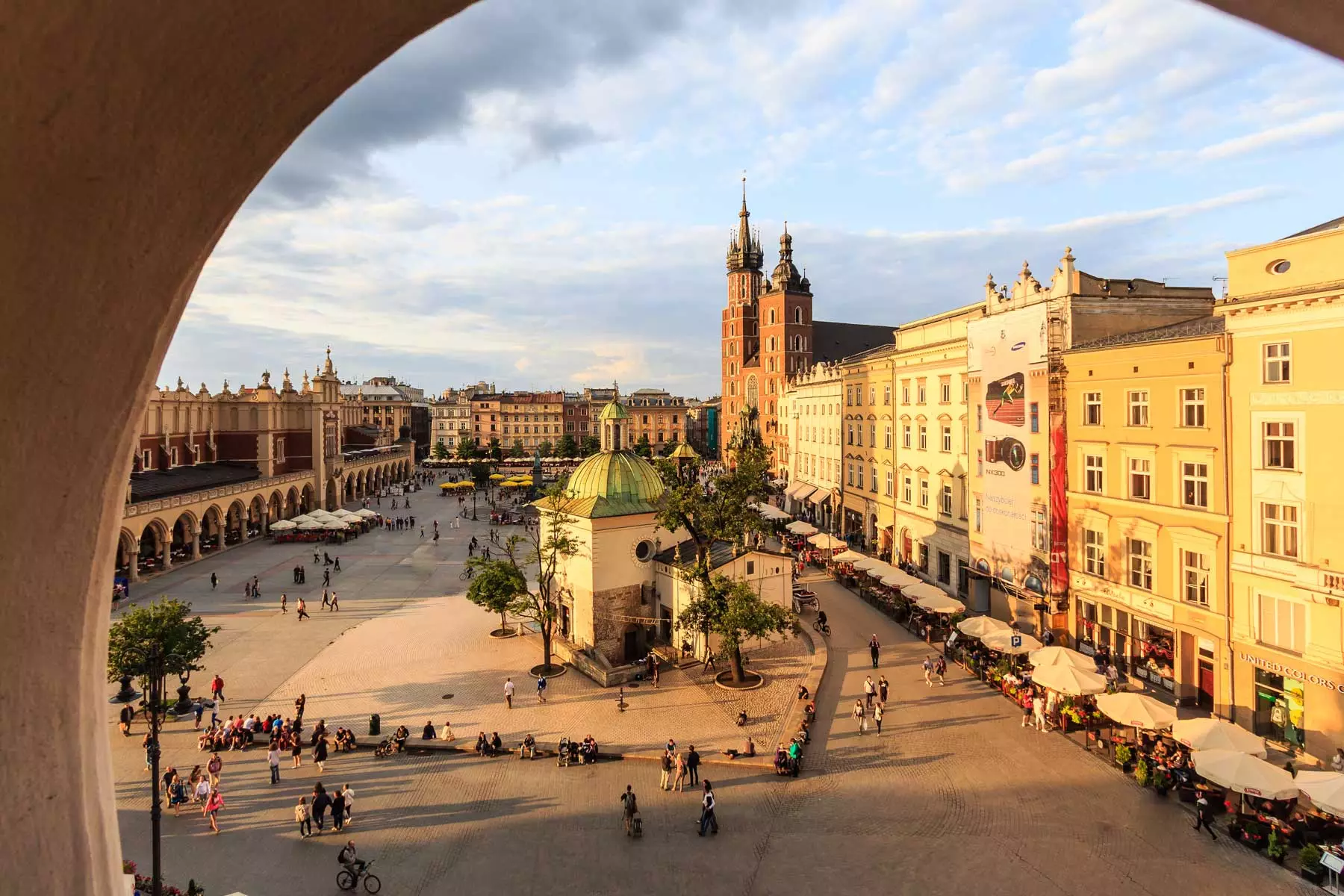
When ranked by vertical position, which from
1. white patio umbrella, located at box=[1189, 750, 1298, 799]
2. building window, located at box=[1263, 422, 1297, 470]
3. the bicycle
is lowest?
the bicycle

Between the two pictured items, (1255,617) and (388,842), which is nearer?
(388,842)

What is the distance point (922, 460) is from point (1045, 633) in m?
14.0

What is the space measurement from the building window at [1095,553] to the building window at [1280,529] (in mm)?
5850

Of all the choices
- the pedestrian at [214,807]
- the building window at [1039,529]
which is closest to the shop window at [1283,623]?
the building window at [1039,529]

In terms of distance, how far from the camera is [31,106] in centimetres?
198

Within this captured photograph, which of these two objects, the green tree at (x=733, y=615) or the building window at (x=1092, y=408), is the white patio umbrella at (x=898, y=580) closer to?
the green tree at (x=733, y=615)

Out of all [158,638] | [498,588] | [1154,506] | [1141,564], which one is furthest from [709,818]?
[1154,506]

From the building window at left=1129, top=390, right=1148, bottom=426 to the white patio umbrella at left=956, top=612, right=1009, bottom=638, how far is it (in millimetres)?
8430

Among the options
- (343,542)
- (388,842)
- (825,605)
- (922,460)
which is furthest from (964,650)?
(343,542)

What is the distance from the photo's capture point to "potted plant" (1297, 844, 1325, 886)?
13.8m

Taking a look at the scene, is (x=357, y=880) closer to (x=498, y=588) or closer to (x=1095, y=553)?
(x=498, y=588)

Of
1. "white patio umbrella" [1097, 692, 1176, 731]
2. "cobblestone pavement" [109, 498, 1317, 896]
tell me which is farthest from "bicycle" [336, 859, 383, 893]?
"white patio umbrella" [1097, 692, 1176, 731]

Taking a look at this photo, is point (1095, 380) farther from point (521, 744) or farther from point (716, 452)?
point (716, 452)

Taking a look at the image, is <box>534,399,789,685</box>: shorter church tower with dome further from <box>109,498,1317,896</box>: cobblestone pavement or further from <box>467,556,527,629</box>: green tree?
<box>109,498,1317,896</box>: cobblestone pavement
